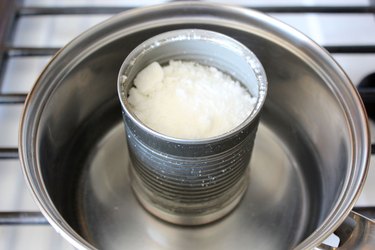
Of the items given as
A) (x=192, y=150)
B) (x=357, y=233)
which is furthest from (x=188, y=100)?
(x=357, y=233)

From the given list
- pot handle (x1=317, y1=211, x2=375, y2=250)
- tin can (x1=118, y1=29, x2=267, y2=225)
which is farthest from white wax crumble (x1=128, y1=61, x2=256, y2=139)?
pot handle (x1=317, y1=211, x2=375, y2=250)

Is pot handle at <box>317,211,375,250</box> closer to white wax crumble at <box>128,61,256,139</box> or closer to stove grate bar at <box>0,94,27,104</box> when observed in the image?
white wax crumble at <box>128,61,256,139</box>

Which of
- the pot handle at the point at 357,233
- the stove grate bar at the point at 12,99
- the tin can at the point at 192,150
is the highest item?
the stove grate bar at the point at 12,99

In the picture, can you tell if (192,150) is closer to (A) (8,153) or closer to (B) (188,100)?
(B) (188,100)

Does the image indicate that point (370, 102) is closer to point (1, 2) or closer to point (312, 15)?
point (312, 15)

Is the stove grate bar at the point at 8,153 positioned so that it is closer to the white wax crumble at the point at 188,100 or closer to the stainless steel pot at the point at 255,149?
the stainless steel pot at the point at 255,149

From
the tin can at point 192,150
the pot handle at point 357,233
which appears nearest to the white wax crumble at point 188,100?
the tin can at point 192,150

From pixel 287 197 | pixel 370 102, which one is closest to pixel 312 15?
pixel 370 102
